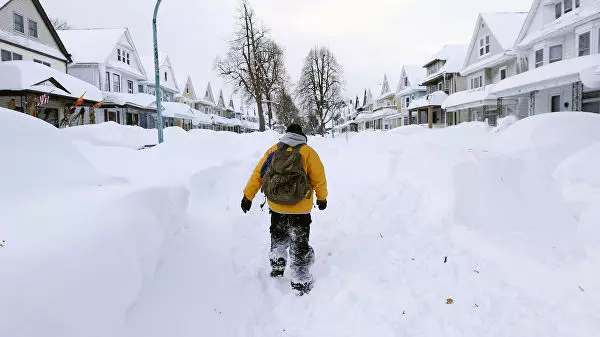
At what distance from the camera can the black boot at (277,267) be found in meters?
4.10

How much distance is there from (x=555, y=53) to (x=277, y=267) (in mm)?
23175

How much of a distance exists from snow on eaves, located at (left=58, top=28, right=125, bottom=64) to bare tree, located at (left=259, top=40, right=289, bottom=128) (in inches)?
505

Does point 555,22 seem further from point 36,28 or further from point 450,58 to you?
point 36,28

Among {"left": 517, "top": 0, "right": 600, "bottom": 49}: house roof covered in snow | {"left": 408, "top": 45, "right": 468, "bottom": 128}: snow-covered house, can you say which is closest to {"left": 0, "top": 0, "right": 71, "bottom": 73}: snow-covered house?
{"left": 517, "top": 0, "right": 600, "bottom": 49}: house roof covered in snow

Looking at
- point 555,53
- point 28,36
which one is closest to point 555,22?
point 555,53

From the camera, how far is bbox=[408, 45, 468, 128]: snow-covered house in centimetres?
3562

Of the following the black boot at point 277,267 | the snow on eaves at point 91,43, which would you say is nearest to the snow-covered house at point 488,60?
the black boot at point 277,267

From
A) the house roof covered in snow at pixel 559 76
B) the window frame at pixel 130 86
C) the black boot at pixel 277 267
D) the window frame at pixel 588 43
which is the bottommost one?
the black boot at pixel 277 267

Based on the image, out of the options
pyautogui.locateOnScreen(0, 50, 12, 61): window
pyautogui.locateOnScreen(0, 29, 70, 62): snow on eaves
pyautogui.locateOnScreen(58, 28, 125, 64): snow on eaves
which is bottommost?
pyautogui.locateOnScreen(0, 50, 12, 61): window

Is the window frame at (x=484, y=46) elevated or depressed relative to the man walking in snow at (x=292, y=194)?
elevated

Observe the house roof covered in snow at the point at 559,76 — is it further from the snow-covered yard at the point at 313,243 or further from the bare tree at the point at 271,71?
the bare tree at the point at 271,71

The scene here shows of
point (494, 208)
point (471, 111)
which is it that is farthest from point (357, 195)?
point (471, 111)

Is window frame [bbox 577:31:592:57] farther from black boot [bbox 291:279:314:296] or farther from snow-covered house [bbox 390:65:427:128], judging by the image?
snow-covered house [bbox 390:65:427:128]

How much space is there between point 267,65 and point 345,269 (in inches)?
1405
